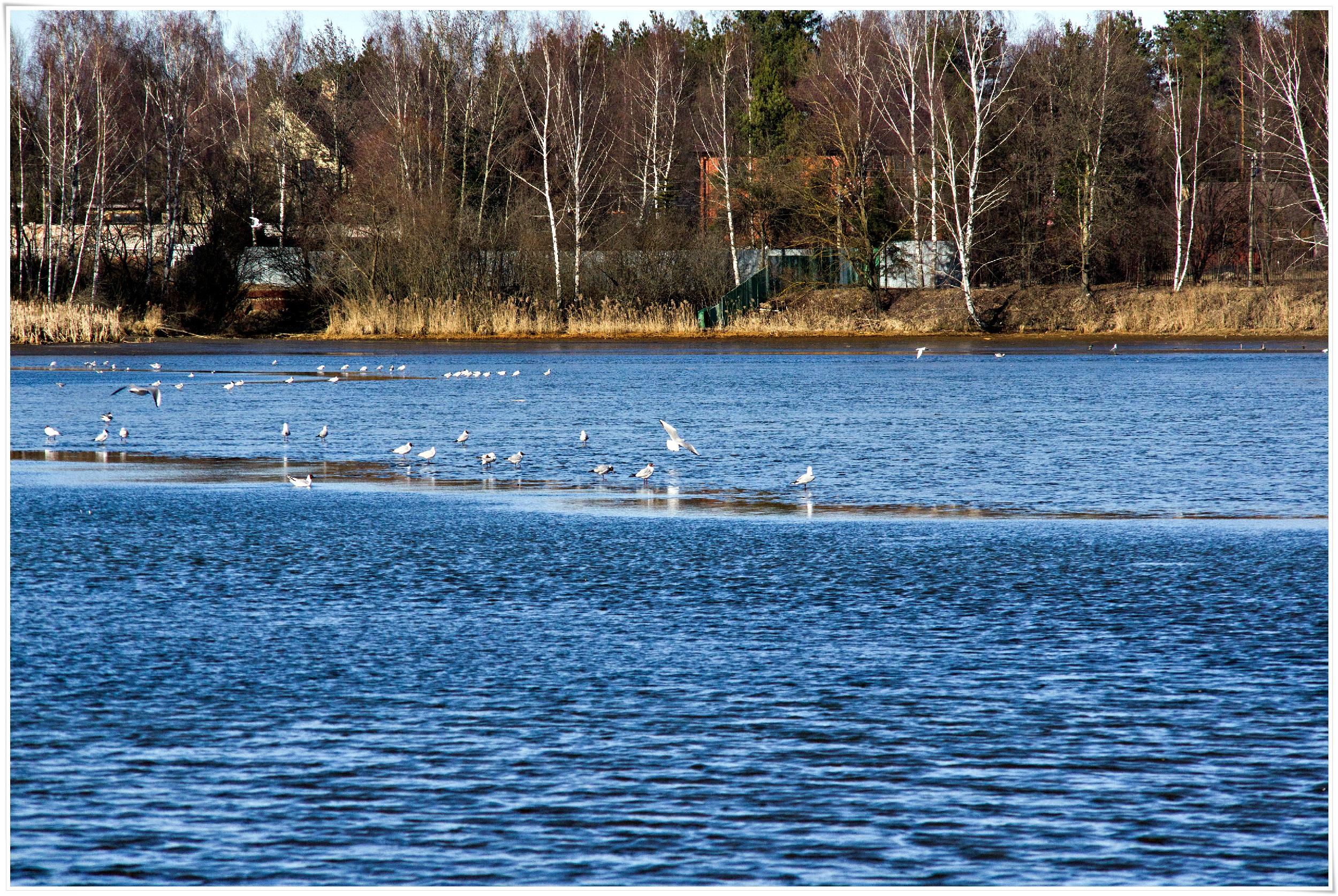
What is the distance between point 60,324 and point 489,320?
10967 mm

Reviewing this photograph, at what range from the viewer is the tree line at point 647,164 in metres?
44.3

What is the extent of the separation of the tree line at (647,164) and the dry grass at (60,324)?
11.7 ft

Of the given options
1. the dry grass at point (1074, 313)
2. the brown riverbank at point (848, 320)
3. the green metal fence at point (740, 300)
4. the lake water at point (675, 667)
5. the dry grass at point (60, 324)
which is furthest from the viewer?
the green metal fence at point (740, 300)

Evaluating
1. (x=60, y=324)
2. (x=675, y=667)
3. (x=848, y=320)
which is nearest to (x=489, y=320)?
(x=848, y=320)

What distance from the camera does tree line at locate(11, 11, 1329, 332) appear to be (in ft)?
145

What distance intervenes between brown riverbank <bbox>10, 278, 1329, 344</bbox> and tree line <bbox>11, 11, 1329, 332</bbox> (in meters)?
1.18

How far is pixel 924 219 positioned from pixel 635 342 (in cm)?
1144

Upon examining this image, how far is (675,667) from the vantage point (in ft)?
23.4

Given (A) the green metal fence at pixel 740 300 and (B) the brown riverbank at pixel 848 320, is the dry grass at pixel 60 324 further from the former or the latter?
(A) the green metal fence at pixel 740 300

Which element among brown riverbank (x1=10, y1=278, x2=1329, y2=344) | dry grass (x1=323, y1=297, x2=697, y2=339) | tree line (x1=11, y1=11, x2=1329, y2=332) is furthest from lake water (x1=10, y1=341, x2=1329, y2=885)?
tree line (x1=11, y1=11, x2=1329, y2=332)

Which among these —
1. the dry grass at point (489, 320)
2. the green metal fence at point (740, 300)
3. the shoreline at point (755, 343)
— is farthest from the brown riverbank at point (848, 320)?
the green metal fence at point (740, 300)

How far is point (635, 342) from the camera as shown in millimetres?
41188

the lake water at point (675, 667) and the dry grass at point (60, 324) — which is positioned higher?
the dry grass at point (60, 324)

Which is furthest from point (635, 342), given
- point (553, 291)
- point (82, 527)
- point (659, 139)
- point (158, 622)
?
point (158, 622)
